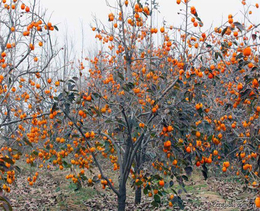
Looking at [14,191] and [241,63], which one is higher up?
[241,63]

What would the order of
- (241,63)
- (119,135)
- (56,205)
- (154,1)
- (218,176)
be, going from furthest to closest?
(218,176), (56,205), (154,1), (119,135), (241,63)

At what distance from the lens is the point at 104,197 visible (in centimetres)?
684

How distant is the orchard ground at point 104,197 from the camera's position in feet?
19.1

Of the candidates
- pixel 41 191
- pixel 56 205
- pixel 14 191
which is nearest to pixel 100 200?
pixel 56 205

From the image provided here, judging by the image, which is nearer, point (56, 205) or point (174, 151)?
point (174, 151)

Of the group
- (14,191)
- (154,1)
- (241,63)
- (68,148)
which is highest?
(154,1)

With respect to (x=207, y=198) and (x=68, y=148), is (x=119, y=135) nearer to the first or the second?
(x=68, y=148)

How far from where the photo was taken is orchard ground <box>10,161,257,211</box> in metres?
5.83

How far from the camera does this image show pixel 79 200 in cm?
649

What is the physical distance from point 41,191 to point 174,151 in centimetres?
494

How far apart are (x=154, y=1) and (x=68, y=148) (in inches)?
106

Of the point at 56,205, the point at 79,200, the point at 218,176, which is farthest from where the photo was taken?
the point at 218,176

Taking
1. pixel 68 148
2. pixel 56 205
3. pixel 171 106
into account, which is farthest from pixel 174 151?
pixel 56 205

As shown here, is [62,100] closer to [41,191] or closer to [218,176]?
[41,191]
